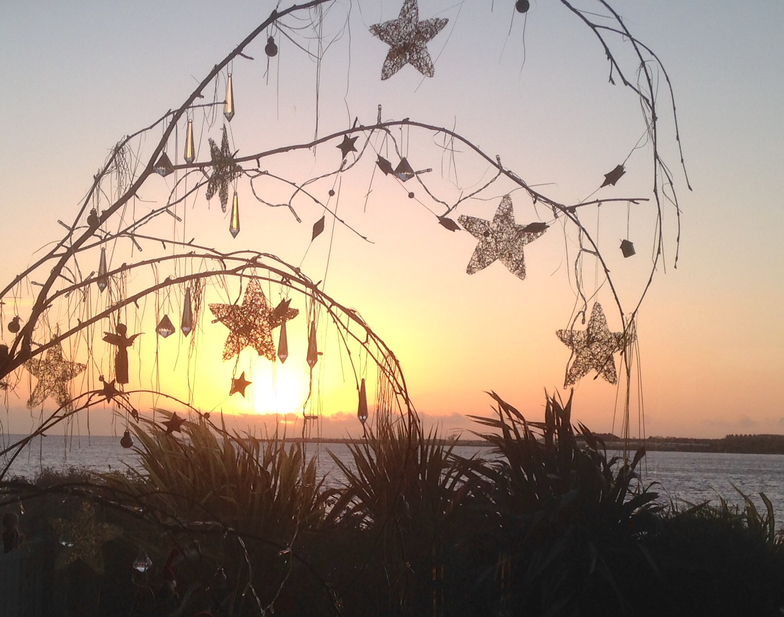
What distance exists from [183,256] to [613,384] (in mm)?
836

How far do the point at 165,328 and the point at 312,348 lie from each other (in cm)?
31

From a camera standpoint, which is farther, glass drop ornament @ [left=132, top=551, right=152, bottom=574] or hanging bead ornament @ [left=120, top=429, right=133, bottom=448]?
hanging bead ornament @ [left=120, top=429, right=133, bottom=448]

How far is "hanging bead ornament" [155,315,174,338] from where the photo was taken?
4.78 ft

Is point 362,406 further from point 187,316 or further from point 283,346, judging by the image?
point 187,316

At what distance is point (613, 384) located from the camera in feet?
4.62

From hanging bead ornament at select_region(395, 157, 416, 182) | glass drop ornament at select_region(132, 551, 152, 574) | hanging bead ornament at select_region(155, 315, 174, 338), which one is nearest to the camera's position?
glass drop ornament at select_region(132, 551, 152, 574)

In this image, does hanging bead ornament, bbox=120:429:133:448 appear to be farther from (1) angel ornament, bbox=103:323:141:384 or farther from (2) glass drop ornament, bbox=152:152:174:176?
(2) glass drop ornament, bbox=152:152:174:176

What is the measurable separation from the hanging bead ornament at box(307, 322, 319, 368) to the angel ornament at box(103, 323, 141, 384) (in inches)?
12.0

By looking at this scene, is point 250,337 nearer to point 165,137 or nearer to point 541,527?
point 165,137

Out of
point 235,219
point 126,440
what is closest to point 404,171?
point 235,219

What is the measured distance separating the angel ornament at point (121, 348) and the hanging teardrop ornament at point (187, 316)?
3.3 inches

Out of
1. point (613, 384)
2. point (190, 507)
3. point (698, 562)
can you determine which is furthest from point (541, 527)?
point (613, 384)

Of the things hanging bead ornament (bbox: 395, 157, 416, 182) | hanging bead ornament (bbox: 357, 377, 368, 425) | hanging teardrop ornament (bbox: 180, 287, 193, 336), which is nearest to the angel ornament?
hanging teardrop ornament (bbox: 180, 287, 193, 336)

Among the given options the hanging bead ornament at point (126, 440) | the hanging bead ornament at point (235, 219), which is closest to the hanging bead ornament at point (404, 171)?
the hanging bead ornament at point (235, 219)
